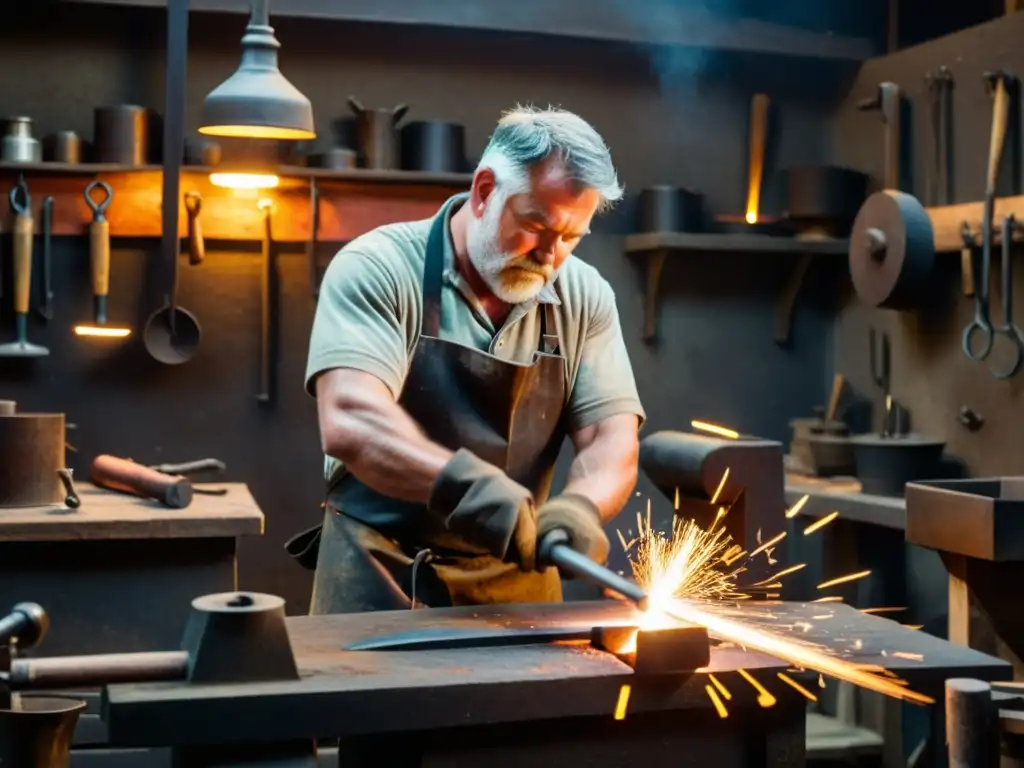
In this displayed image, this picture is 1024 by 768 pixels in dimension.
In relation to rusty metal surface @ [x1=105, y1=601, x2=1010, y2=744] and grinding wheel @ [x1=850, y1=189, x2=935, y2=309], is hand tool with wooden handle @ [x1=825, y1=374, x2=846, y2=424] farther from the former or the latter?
rusty metal surface @ [x1=105, y1=601, x2=1010, y2=744]

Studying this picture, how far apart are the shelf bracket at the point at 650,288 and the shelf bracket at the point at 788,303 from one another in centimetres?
49

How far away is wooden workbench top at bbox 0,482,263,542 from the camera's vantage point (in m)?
3.73

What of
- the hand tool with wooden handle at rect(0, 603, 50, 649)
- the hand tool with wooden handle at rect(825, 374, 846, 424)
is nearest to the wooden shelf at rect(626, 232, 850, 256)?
the hand tool with wooden handle at rect(825, 374, 846, 424)

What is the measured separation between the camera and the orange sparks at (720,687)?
6.86ft

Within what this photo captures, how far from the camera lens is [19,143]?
4531 millimetres

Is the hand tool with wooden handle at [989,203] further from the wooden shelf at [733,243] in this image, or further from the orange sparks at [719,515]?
the orange sparks at [719,515]

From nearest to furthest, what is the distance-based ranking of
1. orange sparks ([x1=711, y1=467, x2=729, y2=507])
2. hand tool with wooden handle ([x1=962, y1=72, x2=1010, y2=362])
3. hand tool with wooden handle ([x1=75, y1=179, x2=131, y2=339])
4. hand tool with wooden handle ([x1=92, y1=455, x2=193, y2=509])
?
1. orange sparks ([x1=711, y1=467, x2=729, y2=507])
2. hand tool with wooden handle ([x1=92, y1=455, x2=193, y2=509])
3. hand tool with wooden handle ([x1=962, y1=72, x2=1010, y2=362])
4. hand tool with wooden handle ([x1=75, y1=179, x2=131, y2=339])

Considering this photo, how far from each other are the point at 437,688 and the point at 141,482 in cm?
239

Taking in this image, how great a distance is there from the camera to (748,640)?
2.30m

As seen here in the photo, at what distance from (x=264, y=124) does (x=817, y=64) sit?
7.61 feet

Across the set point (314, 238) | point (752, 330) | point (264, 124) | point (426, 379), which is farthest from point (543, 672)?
point (752, 330)

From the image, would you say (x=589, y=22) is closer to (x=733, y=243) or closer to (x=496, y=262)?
(x=733, y=243)

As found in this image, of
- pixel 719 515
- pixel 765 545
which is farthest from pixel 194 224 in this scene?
pixel 765 545

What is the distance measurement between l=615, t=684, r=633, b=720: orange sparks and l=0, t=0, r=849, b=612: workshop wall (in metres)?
3.07
